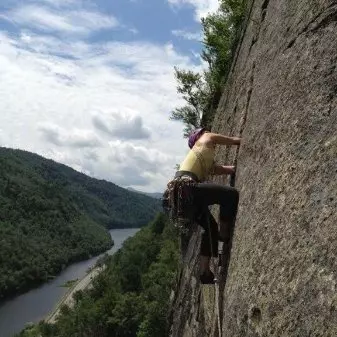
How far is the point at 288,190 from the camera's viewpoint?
5828 mm

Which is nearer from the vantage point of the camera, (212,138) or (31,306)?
(212,138)

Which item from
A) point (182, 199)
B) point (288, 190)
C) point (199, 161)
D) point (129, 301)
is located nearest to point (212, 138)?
point (199, 161)

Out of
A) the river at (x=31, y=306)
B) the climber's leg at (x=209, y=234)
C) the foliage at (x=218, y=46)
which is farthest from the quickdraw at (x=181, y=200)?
the river at (x=31, y=306)

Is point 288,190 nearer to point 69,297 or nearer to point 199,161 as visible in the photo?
point 199,161

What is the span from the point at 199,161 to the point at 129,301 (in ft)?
212

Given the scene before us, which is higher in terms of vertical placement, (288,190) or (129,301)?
(288,190)

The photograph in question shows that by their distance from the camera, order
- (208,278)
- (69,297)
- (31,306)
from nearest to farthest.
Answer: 1. (208,278)
2. (31,306)
3. (69,297)

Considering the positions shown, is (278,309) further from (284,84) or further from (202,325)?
(202,325)

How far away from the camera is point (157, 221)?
103 m

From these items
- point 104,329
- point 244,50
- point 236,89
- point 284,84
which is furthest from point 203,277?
point 104,329

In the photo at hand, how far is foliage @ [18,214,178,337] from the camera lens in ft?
188

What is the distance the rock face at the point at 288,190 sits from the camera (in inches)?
190

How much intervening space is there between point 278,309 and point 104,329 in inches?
2851

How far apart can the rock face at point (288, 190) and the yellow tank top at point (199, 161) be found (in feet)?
1.79
